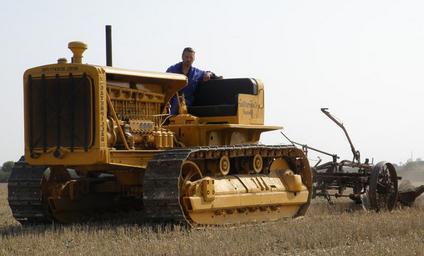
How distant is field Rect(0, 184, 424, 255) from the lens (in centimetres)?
979

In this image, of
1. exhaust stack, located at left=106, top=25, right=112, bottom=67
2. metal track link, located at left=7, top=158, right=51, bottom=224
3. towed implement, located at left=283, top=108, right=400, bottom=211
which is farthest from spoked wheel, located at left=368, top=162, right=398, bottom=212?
metal track link, located at left=7, top=158, right=51, bottom=224

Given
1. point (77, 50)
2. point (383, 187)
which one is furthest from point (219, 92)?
point (383, 187)

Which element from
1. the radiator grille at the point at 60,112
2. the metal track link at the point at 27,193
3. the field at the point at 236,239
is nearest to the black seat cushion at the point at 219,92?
the field at the point at 236,239

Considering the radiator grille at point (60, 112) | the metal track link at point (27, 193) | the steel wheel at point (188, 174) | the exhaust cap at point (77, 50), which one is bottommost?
the metal track link at point (27, 193)

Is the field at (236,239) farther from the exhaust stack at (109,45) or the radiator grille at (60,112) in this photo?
the exhaust stack at (109,45)

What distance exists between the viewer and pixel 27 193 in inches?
A: 540

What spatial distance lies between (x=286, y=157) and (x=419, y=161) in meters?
38.2

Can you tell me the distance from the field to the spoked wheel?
109 inches

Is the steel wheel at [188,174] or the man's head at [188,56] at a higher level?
the man's head at [188,56]

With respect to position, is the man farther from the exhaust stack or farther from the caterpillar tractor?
the exhaust stack

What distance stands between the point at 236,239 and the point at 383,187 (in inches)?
254

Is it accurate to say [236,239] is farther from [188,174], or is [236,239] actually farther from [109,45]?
[109,45]

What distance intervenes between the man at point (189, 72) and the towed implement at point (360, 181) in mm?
2531

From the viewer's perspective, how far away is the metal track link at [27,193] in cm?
1366
